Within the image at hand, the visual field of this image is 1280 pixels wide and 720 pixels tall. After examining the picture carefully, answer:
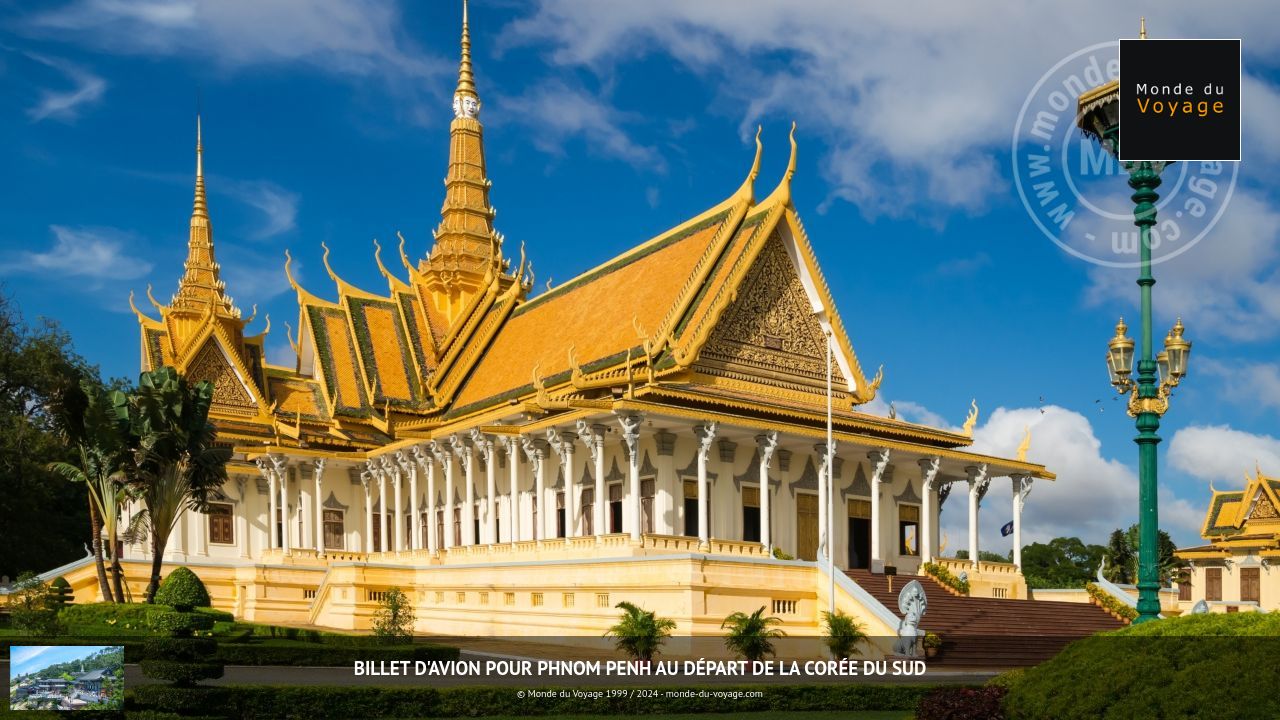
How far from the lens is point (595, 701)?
1514 centimetres

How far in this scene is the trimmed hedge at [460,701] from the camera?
43.3 ft

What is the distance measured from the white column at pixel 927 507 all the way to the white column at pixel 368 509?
56.6 ft

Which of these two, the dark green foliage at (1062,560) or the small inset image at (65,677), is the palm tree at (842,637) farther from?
the dark green foliage at (1062,560)

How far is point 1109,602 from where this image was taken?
96.9ft

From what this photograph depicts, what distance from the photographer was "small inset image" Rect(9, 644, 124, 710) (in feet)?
36.4

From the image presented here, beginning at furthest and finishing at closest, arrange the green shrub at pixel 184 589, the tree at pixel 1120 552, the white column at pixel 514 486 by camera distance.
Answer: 1. the tree at pixel 1120 552
2. the white column at pixel 514 486
3. the green shrub at pixel 184 589

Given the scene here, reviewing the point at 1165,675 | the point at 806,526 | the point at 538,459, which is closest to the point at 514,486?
the point at 538,459

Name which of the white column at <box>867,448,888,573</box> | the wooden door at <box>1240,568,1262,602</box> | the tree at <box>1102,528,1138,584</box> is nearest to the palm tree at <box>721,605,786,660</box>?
the white column at <box>867,448,888,573</box>

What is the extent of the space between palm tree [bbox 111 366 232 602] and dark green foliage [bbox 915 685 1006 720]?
24.2 metres

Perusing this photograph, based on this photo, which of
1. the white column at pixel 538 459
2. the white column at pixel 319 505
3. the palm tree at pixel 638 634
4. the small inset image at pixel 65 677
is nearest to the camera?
the small inset image at pixel 65 677

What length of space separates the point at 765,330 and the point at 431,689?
19692 millimetres

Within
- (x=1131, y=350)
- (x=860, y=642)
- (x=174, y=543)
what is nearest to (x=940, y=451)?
(x=860, y=642)

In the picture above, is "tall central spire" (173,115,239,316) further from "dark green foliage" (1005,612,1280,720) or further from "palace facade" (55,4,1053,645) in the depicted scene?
"dark green foliage" (1005,612,1280,720)

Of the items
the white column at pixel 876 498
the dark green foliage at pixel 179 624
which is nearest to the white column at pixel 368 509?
the white column at pixel 876 498
